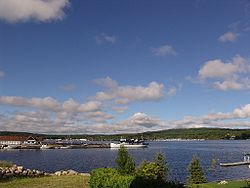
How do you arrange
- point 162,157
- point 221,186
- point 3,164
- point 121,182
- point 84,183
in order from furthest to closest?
1. point 162,157
2. point 3,164
3. point 221,186
4. point 84,183
5. point 121,182

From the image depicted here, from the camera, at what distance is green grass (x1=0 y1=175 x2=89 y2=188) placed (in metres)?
26.4

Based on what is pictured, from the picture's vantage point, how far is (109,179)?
20094 millimetres

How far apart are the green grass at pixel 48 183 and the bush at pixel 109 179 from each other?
4.85 m

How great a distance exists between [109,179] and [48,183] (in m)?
9.15

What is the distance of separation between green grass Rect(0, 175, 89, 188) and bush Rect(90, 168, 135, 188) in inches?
191

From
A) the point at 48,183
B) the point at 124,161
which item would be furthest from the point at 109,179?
the point at 124,161

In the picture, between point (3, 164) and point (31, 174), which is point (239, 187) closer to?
point (31, 174)

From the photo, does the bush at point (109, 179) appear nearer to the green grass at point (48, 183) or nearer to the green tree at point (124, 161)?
the green grass at point (48, 183)

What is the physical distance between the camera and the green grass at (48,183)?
26.4 meters

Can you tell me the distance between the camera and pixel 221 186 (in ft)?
98.3

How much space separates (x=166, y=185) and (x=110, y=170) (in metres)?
5.29

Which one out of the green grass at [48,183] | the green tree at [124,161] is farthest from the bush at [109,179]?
the green tree at [124,161]

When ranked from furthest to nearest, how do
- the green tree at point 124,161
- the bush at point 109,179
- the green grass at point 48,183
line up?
the green tree at point 124,161 < the green grass at point 48,183 < the bush at point 109,179

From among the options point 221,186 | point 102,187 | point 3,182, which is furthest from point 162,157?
point 102,187
